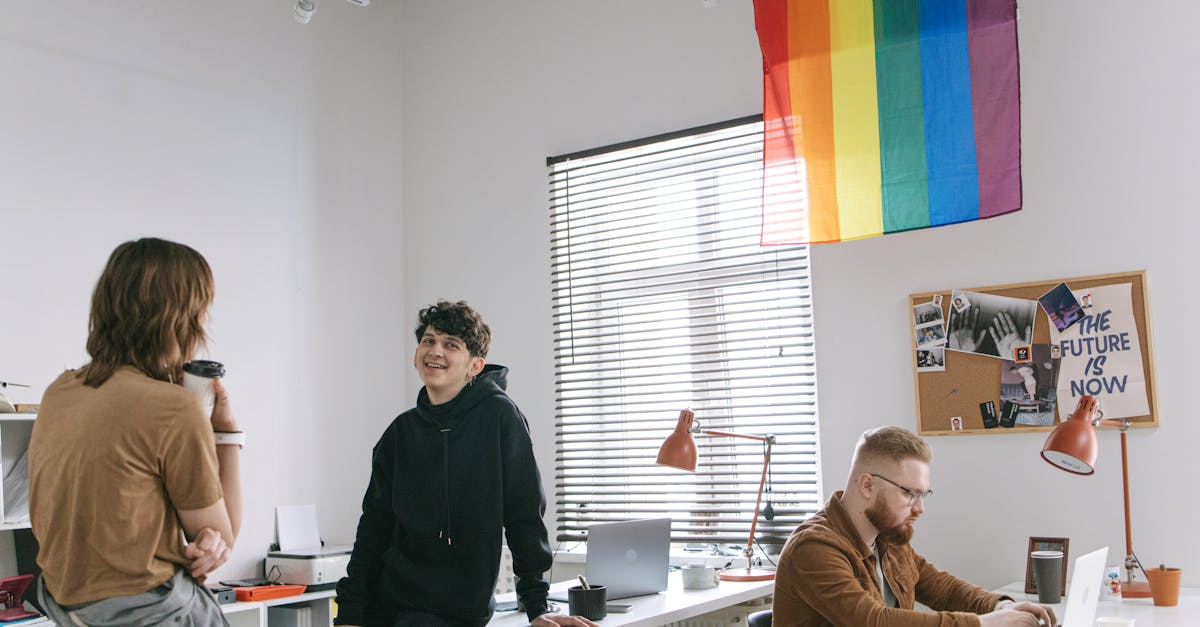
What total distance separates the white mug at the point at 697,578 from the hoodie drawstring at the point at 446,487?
119 centimetres

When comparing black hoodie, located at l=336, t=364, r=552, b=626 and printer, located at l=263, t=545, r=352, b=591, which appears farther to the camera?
A: printer, located at l=263, t=545, r=352, b=591

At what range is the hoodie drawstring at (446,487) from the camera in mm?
2627

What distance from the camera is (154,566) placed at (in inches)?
66.1

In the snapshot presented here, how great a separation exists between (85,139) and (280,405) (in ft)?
4.56

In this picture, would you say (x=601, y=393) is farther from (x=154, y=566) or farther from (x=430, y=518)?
(x=154, y=566)

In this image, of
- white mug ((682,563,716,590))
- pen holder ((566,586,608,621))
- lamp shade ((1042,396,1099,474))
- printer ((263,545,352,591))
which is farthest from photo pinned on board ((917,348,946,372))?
printer ((263,545,352,591))

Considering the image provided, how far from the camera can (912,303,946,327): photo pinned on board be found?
3.86m

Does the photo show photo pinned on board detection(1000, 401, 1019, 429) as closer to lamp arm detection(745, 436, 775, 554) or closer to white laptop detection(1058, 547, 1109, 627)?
lamp arm detection(745, 436, 775, 554)

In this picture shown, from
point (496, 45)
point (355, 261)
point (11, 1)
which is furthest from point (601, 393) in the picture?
point (11, 1)

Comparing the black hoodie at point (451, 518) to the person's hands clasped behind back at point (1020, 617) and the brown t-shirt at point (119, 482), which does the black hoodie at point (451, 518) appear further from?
the person's hands clasped behind back at point (1020, 617)

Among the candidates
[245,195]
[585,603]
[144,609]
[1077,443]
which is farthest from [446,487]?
[245,195]

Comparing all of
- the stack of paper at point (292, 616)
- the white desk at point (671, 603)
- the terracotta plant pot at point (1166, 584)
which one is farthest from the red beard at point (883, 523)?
the stack of paper at point (292, 616)

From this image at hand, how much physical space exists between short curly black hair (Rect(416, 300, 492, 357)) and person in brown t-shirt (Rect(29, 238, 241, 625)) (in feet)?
3.42

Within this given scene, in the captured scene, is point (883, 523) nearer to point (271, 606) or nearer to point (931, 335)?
point (931, 335)
